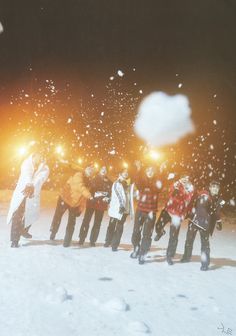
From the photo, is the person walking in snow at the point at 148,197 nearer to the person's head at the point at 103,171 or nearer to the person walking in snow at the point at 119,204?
the person walking in snow at the point at 119,204

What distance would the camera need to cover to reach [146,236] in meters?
7.96

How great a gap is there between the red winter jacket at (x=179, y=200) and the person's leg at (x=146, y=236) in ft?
1.42

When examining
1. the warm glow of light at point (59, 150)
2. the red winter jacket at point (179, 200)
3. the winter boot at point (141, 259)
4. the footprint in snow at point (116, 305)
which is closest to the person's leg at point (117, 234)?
the winter boot at point (141, 259)

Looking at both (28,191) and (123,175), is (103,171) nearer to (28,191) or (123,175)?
(123,175)

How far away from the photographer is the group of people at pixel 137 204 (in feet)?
26.4

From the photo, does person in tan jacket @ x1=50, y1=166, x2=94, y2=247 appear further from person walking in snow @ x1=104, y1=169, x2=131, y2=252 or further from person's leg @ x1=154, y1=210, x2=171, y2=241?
person's leg @ x1=154, y1=210, x2=171, y2=241

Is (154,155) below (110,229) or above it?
above

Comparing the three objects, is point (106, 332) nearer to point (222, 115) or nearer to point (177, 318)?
point (177, 318)

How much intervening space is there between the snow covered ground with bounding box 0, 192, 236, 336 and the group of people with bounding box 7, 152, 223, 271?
393 millimetres

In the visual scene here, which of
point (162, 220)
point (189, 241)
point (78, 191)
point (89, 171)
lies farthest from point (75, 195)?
point (189, 241)

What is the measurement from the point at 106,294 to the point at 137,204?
2.93 m

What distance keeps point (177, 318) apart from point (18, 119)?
4369 cm

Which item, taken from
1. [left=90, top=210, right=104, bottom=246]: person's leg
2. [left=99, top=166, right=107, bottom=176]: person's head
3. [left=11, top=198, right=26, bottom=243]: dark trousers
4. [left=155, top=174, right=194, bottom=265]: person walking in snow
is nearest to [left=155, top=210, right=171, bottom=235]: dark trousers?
[left=155, top=174, right=194, bottom=265]: person walking in snow

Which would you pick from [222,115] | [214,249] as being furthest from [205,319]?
[222,115]
